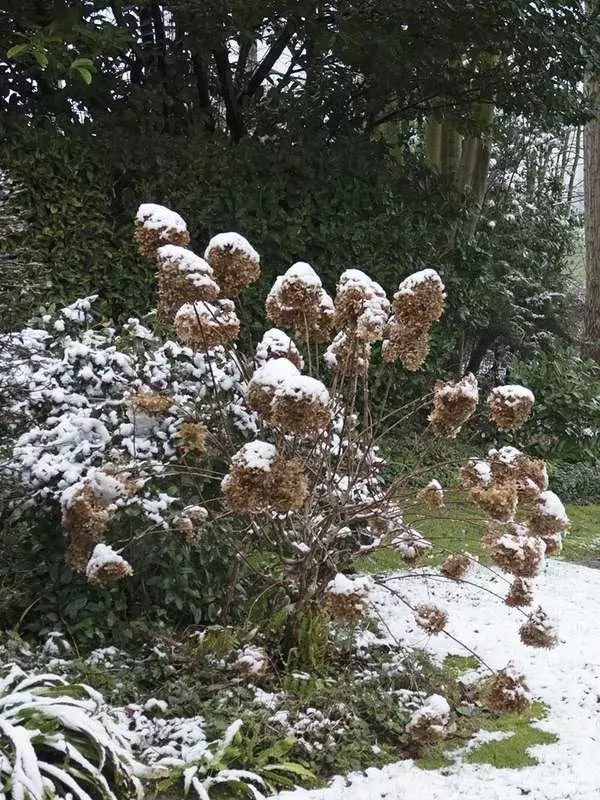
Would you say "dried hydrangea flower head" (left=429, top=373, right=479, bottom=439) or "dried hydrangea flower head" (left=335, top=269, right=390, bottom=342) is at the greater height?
"dried hydrangea flower head" (left=335, top=269, right=390, bottom=342)

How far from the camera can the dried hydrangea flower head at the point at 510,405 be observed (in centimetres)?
330

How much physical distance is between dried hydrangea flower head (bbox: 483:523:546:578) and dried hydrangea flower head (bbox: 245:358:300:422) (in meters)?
0.91

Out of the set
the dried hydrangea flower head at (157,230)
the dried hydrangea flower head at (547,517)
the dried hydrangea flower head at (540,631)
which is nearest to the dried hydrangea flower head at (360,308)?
the dried hydrangea flower head at (157,230)

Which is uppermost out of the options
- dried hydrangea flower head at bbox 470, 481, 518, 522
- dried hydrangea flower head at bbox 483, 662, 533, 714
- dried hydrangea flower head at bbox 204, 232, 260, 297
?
dried hydrangea flower head at bbox 204, 232, 260, 297

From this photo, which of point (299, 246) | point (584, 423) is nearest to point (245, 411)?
point (299, 246)

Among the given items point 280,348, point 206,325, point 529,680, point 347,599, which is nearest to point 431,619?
point 347,599

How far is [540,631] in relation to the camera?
3223 millimetres

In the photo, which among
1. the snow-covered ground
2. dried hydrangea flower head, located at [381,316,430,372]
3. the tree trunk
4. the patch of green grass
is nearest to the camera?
the snow-covered ground

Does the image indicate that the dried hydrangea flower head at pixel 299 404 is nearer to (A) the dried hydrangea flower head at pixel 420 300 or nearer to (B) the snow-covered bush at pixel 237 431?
(B) the snow-covered bush at pixel 237 431

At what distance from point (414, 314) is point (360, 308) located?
0.21 metres

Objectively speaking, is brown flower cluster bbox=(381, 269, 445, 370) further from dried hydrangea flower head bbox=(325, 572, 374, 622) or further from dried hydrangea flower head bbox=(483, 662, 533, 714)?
dried hydrangea flower head bbox=(483, 662, 533, 714)

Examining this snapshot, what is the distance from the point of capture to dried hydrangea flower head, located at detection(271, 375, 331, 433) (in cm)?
283

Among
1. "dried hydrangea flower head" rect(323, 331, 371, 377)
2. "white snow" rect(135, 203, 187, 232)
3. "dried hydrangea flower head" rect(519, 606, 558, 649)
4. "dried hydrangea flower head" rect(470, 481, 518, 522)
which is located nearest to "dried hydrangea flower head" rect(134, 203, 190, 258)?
"white snow" rect(135, 203, 187, 232)

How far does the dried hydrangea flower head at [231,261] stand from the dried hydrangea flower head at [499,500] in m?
1.20
